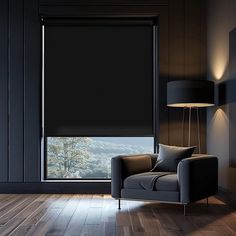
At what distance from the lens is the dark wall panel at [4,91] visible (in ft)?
21.4

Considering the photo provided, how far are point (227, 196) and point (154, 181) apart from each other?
1.13m

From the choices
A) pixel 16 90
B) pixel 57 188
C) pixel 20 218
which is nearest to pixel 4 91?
pixel 16 90

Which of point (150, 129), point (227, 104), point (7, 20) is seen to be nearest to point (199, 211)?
point (227, 104)

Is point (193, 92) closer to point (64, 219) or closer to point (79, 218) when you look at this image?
point (79, 218)

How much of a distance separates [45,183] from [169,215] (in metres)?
2.37

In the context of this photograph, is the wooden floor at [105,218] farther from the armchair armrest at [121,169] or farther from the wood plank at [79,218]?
the armchair armrest at [121,169]

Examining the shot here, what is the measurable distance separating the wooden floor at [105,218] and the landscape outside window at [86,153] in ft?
2.51

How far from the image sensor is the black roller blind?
21.7 feet

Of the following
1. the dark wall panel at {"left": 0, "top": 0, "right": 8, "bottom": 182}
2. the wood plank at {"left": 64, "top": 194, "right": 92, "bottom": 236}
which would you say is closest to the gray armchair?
the wood plank at {"left": 64, "top": 194, "right": 92, "bottom": 236}

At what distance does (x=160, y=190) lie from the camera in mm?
5004

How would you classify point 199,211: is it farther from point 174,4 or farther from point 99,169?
point 174,4

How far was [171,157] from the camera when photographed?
216 inches

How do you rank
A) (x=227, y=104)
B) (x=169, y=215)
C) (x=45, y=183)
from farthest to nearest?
(x=45, y=183) → (x=227, y=104) → (x=169, y=215)

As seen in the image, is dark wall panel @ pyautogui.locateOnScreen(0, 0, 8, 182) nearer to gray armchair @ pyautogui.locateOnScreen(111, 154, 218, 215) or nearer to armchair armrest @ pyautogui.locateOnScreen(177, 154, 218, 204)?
gray armchair @ pyautogui.locateOnScreen(111, 154, 218, 215)
